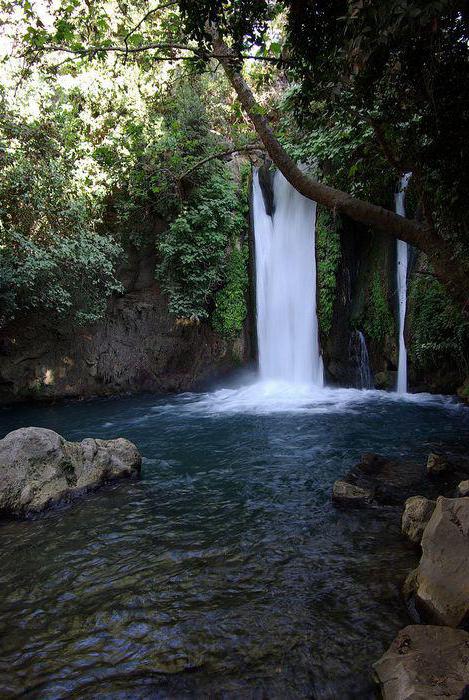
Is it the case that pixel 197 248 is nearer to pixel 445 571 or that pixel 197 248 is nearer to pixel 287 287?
pixel 287 287

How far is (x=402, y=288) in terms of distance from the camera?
12039 millimetres

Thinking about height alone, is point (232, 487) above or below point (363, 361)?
below

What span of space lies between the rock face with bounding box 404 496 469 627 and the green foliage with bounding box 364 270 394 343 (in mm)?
9111

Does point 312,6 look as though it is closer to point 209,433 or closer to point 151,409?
point 209,433

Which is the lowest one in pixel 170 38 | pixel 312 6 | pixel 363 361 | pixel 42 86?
pixel 363 361

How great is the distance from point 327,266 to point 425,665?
37.5 feet

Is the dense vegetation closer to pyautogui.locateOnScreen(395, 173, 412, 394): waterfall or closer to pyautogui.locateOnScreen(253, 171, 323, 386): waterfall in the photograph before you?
pyautogui.locateOnScreen(395, 173, 412, 394): waterfall

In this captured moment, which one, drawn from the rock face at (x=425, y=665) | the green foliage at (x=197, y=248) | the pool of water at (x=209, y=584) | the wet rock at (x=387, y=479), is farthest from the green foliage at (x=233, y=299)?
the rock face at (x=425, y=665)

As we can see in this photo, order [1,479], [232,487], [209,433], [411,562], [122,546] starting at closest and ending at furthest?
[411,562]
[122,546]
[1,479]
[232,487]
[209,433]

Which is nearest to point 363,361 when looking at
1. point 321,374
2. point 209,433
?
point 321,374

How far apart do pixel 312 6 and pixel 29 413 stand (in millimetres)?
11281

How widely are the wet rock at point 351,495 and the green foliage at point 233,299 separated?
31.0 feet

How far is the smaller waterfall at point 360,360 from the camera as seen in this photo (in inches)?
497

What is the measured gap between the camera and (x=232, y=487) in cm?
605
